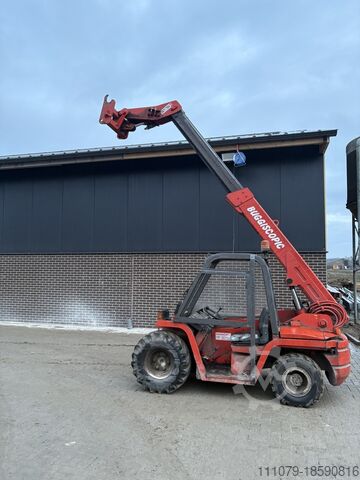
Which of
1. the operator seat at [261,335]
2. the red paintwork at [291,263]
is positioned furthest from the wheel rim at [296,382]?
the red paintwork at [291,263]

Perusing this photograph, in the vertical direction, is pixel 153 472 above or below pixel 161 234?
below

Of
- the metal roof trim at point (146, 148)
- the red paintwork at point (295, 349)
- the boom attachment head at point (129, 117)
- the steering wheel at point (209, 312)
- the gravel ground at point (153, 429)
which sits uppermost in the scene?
the metal roof trim at point (146, 148)

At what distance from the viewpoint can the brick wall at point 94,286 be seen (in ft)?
39.1

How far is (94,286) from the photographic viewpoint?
12531mm

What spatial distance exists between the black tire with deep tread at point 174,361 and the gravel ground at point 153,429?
151 mm

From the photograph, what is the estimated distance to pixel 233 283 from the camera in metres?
6.36

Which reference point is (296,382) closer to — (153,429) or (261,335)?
(261,335)

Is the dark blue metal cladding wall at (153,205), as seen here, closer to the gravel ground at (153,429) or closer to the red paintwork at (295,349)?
the gravel ground at (153,429)

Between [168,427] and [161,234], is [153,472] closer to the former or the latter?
[168,427]

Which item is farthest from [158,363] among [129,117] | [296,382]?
[129,117]

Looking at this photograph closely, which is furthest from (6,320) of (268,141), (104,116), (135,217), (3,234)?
(268,141)

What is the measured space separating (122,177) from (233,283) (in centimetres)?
712

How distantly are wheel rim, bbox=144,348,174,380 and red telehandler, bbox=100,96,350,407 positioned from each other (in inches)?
0.6

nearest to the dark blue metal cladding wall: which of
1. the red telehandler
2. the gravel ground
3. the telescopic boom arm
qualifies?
the telescopic boom arm
